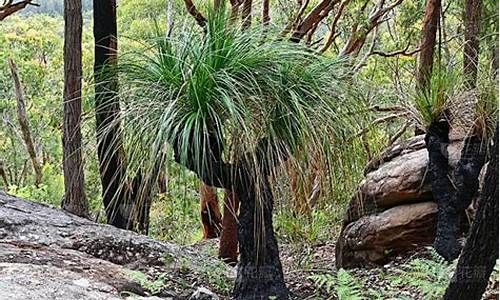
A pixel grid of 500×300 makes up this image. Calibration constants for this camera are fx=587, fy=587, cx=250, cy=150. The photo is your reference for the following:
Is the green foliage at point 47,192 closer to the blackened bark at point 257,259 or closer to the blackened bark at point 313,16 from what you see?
the blackened bark at point 313,16

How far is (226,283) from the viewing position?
221 centimetres

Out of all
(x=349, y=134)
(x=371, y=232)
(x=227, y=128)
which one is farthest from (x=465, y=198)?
(x=227, y=128)

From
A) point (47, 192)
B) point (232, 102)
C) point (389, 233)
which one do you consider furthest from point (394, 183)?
point (47, 192)

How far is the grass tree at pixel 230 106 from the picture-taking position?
60.3 inches

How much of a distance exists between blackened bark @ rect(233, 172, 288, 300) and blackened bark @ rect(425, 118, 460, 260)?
2.42 ft

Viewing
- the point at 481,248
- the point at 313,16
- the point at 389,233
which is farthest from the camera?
the point at 313,16

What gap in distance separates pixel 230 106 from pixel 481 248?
0.68 meters

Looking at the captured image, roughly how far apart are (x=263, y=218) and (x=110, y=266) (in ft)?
2.49

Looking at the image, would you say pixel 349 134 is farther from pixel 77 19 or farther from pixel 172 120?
pixel 77 19

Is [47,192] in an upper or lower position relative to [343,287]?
lower

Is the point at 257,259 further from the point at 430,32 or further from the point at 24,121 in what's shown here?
the point at 24,121

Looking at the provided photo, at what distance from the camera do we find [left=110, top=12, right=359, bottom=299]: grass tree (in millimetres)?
1532

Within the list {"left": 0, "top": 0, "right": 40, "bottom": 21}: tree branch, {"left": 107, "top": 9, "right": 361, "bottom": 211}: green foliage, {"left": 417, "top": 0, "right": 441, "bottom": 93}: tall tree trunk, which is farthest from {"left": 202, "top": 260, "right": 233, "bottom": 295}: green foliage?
{"left": 0, "top": 0, "right": 40, "bottom": 21}: tree branch

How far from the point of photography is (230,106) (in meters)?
1.50
